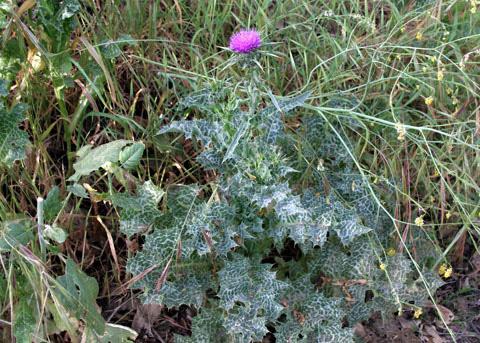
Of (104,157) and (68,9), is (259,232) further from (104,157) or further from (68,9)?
(68,9)

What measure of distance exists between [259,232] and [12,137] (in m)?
0.73

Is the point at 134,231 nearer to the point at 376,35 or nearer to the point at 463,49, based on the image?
the point at 376,35

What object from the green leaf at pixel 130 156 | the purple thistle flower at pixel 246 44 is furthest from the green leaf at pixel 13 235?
the purple thistle flower at pixel 246 44

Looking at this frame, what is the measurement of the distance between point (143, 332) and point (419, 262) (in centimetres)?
89

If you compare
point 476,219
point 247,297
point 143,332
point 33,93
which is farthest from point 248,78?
point 476,219

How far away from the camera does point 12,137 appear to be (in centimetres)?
175

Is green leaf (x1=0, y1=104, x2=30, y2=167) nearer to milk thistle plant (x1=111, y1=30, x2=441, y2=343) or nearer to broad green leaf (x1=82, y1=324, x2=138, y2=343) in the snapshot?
milk thistle plant (x1=111, y1=30, x2=441, y2=343)

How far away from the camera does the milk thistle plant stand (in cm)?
171

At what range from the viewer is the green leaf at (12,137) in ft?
5.71

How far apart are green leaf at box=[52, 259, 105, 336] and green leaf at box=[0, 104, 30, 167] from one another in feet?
1.21

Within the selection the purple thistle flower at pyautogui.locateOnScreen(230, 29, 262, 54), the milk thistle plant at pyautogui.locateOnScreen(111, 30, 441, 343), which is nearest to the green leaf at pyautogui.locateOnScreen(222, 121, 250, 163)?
the milk thistle plant at pyautogui.locateOnScreen(111, 30, 441, 343)

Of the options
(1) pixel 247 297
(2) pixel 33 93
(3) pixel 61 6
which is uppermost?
(3) pixel 61 6

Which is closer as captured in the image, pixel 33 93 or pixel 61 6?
pixel 61 6

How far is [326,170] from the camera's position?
1.98 metres
